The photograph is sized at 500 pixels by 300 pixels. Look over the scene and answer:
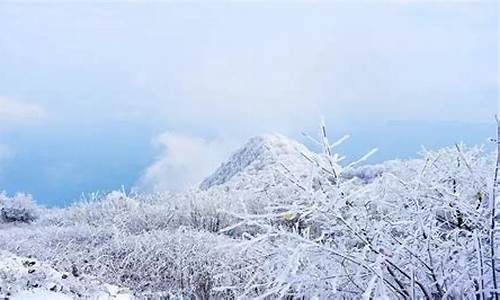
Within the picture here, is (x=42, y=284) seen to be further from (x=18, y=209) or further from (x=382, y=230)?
(x=18, y=209)

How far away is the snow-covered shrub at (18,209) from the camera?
9567 mm

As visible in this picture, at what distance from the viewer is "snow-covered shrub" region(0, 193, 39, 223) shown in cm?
957

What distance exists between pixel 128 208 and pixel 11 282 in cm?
429

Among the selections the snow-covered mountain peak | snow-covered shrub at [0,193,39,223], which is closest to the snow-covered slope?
snow-covered shrub at [0,193,39,223]

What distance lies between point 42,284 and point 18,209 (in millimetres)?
5176

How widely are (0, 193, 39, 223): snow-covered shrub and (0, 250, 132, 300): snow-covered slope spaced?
13.8ft

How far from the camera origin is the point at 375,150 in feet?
7.99

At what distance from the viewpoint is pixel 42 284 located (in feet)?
15.8

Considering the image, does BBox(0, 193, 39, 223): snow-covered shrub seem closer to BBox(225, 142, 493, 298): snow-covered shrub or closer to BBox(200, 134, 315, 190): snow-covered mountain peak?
BBox(200, 134, 315, 190): snow-covered mountain peak

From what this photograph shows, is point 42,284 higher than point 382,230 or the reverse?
higher

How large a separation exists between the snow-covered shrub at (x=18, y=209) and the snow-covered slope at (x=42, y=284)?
4202 millimetres

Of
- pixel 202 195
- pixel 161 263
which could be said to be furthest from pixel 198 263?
pixel 202 195

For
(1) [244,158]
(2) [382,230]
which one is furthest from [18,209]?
(2) [382,230]

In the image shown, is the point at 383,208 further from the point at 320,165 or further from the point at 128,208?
the point at 128,208
